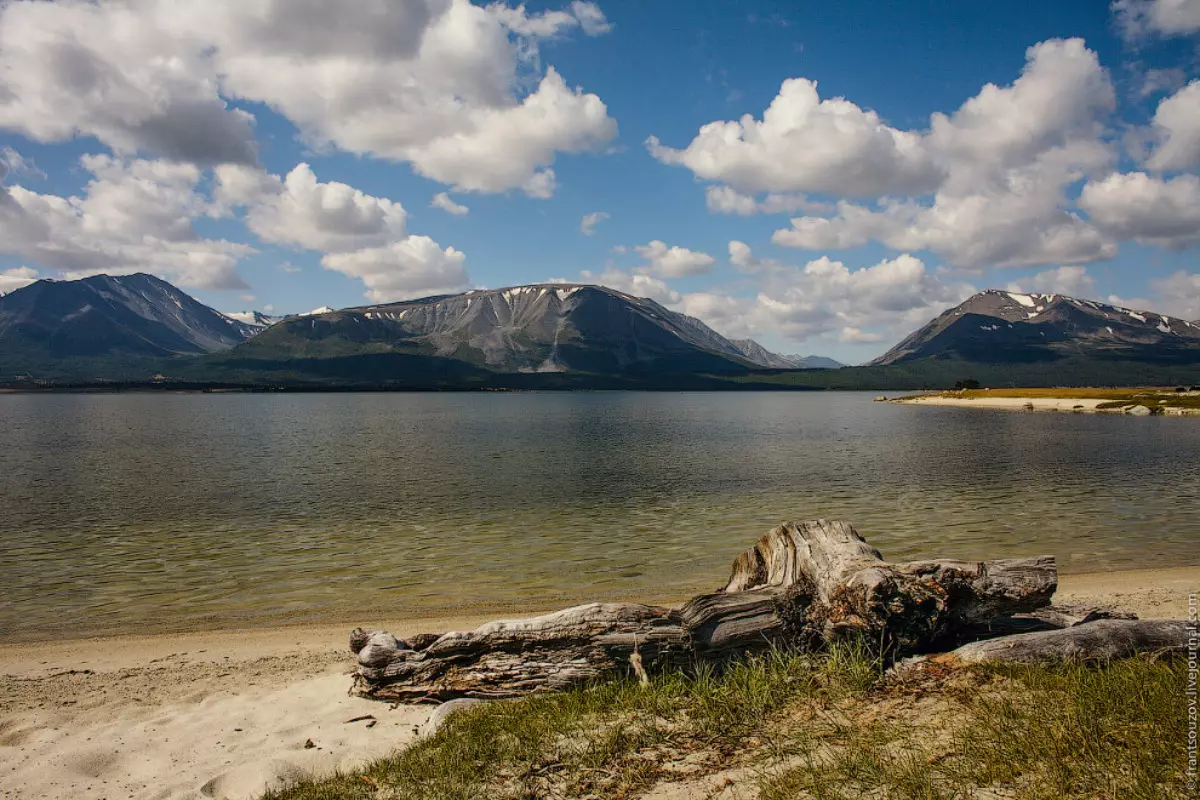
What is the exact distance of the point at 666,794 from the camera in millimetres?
7715

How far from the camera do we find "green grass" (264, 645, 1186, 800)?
7.22 m

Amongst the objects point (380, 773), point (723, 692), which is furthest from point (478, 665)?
point (723, 692)

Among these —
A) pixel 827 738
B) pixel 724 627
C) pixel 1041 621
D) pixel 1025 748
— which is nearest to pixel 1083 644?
pixel 1041 621

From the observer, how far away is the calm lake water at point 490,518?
77.0 ft

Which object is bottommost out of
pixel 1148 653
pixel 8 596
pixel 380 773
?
pixel 8 596

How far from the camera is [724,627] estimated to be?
11625 millimetres

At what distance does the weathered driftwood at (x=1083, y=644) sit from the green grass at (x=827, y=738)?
0.38 meters

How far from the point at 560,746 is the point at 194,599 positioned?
19193 millimetres

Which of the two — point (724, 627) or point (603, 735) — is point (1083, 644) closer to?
point (724, 627)

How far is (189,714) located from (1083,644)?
1567cm

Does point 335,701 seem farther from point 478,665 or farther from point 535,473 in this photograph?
point 535,473

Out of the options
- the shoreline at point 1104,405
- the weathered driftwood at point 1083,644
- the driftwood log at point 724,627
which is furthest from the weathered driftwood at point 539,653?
the shoreline at point 1104,405

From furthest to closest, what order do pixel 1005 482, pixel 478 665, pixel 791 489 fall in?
pixel 1005 482 → pixel 791 489 → pixel 478 665

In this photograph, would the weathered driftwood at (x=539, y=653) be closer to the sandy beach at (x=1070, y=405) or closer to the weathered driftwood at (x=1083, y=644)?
the weathered driftwood at (x=1083, y=644)
